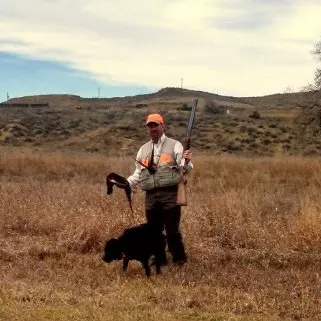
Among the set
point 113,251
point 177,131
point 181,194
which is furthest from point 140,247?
point 177,131

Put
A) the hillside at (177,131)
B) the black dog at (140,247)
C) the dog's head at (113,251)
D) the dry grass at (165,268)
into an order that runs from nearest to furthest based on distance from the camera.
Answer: the dry grass at (165,268), the black dog at (140,247), the dog's head at (113,251), the hillside at (177,131)

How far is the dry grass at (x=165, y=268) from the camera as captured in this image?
5.77m

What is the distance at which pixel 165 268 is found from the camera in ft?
24.8

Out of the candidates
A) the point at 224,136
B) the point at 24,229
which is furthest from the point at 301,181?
the point at 224,136

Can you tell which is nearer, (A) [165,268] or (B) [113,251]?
(B) [113,251]

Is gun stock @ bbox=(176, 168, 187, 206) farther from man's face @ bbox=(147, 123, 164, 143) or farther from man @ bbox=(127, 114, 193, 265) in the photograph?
man's face @ bbox=(147, 123, 164, 143)

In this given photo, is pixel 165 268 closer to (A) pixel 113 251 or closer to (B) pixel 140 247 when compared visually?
(B) pixel 140 247

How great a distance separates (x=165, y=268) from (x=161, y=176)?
45.6 inches

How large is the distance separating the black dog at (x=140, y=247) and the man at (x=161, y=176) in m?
0.23

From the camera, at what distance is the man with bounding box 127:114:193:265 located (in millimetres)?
7383

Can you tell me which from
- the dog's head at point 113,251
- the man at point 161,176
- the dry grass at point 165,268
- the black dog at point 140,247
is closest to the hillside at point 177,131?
the dry grass at point 165,268

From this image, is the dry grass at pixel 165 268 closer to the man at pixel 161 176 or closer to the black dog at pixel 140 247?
the black dog at pixel 140 247

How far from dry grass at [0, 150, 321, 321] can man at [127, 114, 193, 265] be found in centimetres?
59

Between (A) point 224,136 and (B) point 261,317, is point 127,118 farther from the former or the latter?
(B) point 261,317
